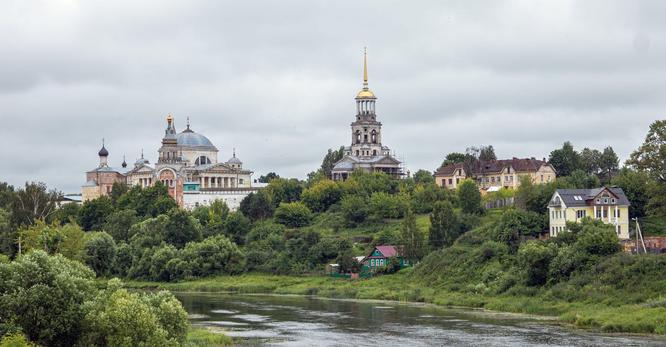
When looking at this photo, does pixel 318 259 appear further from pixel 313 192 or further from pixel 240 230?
pixel 313 192

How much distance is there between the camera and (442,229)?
3250 inches

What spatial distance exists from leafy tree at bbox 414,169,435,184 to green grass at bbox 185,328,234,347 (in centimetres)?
7252

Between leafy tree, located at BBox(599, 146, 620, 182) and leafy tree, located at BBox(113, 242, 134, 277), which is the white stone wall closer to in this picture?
leafy tree, located at BBox(113, 242, 134, 277)

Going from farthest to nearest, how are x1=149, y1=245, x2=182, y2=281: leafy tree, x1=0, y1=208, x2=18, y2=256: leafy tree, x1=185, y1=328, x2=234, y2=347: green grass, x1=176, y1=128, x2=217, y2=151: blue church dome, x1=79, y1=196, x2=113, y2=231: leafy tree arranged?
1. x1=176, y1=128, x2=217, y2=151: blue church dome
2. x1=79, y1=196, x2=113, y2=231: leafy tree
3. x1=149, y1=245, x2=182, y2=281: leafy tree
4. x1=0, y1=208, x2=18, y2=256: leafy tree
5. x1=185, y1=328, x2=234, y2=347: green grass

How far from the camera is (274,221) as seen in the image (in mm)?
110062

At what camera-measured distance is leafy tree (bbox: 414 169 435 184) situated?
125319 millimetres

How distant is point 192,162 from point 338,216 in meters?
37.1

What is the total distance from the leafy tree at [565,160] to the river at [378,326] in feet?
162

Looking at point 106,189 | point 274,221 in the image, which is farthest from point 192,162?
point 274,221

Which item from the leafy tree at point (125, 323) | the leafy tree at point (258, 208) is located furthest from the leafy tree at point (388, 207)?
the leafy tree at point (125, 323)

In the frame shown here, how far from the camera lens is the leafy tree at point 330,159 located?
14262 cm

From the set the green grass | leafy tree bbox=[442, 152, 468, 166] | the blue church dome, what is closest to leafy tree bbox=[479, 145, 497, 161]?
leafy tree bbox=[442, 152, 468, 166]

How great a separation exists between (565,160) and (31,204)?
5731cm

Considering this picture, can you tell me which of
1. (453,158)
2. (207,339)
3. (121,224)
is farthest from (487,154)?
(207,339)
